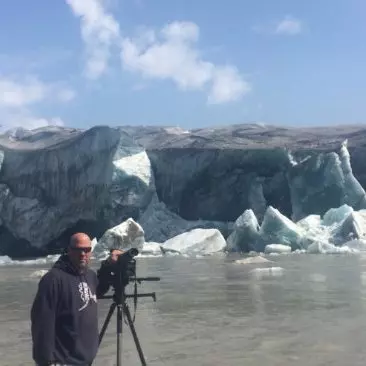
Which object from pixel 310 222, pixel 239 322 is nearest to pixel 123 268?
pixel 239 322

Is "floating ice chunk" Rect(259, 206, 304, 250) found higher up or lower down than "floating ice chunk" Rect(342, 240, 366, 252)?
higher up

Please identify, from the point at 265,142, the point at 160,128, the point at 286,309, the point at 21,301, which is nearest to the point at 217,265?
the point at 21,301

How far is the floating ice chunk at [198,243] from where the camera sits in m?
26.9

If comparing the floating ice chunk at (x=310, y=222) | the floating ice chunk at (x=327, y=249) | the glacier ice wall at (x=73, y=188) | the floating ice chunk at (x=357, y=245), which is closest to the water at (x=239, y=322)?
the floating ice chunk at (x=327, y=249)

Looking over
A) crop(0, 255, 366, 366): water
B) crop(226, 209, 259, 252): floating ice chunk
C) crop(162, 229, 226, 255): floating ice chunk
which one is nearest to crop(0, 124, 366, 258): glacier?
crop(226, 209, 259, 252): floating ice chunk

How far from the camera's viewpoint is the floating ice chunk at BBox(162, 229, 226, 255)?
26922mm

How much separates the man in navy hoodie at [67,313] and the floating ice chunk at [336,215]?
2519 cm

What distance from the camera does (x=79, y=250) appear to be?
10.8 feet

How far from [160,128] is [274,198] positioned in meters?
14.3

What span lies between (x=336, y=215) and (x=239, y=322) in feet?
67.6

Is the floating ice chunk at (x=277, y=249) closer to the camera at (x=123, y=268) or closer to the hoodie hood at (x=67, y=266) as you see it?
the camera at (x=123, y=268)

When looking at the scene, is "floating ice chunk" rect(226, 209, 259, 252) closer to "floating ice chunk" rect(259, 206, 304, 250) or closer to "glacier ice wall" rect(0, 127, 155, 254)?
"floating ice chunk" rect(259, 206, 304, 250)

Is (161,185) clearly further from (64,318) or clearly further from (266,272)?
(64,318)

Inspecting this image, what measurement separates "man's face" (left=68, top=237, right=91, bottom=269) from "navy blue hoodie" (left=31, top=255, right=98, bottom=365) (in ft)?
0.12
